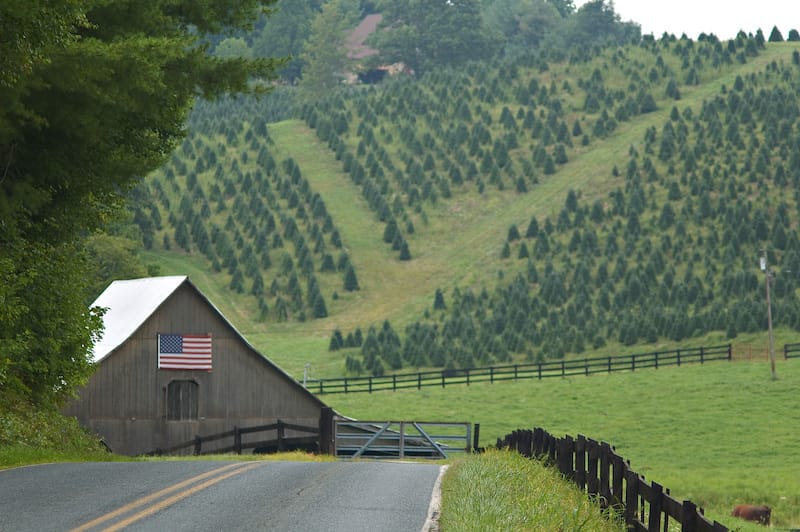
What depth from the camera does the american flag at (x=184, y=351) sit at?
3928 centimetres

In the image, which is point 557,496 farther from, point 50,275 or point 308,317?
point 308,317

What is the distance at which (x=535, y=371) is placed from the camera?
68625 mm

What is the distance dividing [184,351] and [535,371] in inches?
1289

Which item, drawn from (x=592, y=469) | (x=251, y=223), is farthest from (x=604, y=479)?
(x=251, y=223)

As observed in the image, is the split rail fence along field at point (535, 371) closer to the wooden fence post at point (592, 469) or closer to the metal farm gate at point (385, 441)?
the metal farm gate at point (385, 441)

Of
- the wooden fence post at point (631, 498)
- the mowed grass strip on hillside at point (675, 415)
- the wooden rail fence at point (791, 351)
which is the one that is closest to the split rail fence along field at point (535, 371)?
the mowed grass strip on hillside at point (675, 415)

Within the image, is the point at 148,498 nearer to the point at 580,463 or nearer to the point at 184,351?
the point at 580,463

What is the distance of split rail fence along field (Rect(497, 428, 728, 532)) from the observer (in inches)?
392

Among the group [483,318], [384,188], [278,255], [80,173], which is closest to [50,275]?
[80,173]

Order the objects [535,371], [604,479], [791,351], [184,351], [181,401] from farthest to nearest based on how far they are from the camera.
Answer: [791,351] → [535,371] → [181,401] → [184,351] → [604,479]

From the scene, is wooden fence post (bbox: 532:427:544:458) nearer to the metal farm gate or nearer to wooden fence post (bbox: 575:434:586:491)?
wooden fence post (bbox: 575:434:586:491)

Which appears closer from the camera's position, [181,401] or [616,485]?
[616,485]

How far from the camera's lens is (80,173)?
71.6 ft

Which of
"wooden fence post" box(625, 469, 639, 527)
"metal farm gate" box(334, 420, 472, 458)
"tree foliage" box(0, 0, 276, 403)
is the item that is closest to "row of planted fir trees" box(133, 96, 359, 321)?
"metal farm gate" box(334, 420, 472, 458)
